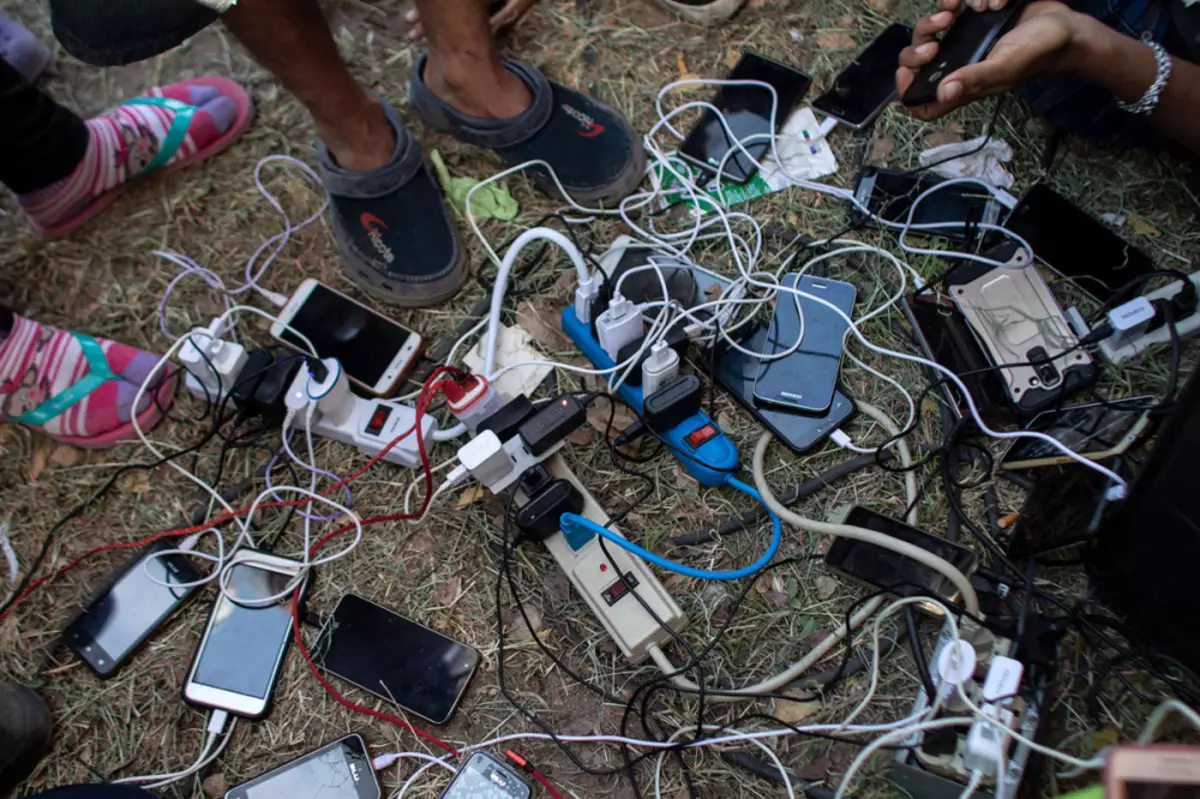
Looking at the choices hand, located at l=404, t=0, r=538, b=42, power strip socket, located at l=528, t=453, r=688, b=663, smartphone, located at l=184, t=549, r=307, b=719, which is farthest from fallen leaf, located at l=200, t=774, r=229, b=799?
hand, located at l=404, t=0, r=538, b=42

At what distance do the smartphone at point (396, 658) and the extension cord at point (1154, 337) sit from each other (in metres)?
1.50

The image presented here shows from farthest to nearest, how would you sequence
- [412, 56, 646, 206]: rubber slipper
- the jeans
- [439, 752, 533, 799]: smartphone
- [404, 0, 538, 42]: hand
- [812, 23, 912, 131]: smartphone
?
[404, 0, 538, 42]: hand → [812, 23, 912, 131]: smartphone → [412, 56, 646, 206]: rubber slipper → the jeans → [439, 752, 533, 799]: smartphone

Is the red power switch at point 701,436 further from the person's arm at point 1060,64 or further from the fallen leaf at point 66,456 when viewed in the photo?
the fallen leaf at point 66,456

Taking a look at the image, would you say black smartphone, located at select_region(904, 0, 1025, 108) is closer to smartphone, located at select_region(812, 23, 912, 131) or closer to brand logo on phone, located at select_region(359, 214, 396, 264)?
smartphone, located at select_region(812, 23, 912, 131)

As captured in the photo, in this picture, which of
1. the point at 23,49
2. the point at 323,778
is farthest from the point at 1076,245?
the point at 23,49

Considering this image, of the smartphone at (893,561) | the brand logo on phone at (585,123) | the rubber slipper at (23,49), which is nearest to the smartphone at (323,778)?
the smartphone at (893,561)

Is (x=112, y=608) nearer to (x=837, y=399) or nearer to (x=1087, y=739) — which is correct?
(x=837, y=399)

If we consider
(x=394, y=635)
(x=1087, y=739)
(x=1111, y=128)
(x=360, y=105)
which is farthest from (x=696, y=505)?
(x=1111, y=128)

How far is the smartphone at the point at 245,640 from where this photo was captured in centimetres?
157

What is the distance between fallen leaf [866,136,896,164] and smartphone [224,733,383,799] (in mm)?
1825

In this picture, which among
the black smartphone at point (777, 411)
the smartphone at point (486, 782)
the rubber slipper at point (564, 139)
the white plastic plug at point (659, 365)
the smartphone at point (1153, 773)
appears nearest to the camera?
the smartphone at point (1153, 773)

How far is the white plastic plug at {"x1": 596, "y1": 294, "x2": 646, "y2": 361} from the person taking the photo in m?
→ 1.58

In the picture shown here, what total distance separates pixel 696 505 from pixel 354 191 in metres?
1.08

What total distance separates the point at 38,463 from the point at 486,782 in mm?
1312
